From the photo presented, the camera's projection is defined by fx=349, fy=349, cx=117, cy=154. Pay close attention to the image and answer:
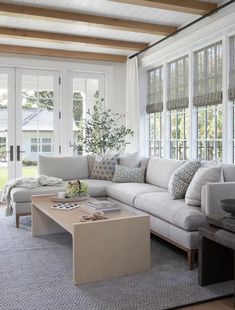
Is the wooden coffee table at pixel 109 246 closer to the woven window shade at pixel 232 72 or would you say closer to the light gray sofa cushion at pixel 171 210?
the light gray sofa cushion at pixel 171 210

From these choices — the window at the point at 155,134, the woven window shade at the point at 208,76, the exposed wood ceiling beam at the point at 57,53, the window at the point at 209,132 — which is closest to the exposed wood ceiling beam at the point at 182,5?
the woven window shade at the point at 208,76

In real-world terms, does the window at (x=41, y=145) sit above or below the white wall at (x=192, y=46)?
below

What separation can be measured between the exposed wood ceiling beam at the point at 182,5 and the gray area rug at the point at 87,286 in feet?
8.78

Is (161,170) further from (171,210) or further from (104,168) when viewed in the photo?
(171,210)

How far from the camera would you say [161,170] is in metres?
4.59

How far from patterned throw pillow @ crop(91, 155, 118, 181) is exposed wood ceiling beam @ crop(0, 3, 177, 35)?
74.5 inches

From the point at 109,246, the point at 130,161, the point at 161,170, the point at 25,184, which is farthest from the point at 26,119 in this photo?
the point at 109,246

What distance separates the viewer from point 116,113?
21.7 feet

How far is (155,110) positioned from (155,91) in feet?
1.12

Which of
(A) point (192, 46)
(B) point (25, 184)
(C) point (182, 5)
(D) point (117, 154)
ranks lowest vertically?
(B) point (25, 184)

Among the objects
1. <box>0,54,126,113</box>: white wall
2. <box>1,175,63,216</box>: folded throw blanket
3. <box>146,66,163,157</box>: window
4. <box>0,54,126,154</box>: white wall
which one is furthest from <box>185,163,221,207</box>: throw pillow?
<box>0,54,126,113</box>: white wall

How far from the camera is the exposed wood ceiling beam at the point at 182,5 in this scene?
3875 mm

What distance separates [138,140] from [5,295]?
13.8 feet

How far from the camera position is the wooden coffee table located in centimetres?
261
